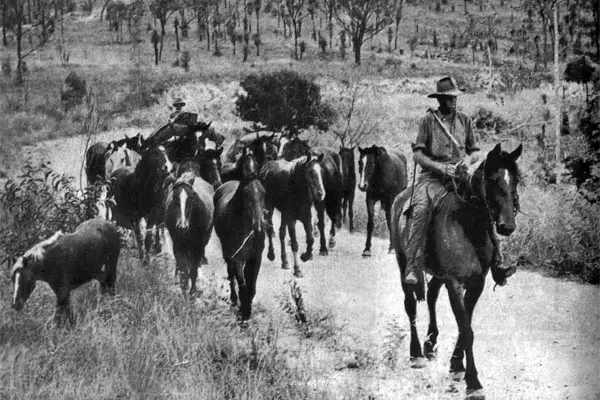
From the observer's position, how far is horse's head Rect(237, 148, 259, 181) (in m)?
7.37

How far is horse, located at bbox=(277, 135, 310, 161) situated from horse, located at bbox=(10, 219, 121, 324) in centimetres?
221

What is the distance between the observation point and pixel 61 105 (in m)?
7.31

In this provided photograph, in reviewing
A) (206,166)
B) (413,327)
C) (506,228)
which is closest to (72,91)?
(206,166)

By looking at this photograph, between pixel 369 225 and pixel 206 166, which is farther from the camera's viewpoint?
pixel 369 225

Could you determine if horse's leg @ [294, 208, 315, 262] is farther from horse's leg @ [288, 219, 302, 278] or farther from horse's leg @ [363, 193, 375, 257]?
horse's leg @ [363, 193, 375, 257]

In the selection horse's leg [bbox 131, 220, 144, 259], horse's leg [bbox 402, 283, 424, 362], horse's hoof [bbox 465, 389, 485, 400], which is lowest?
horse's hoof [bbox 465, 389, 485, 400]

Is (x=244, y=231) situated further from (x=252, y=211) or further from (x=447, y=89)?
(x=447, y=89)

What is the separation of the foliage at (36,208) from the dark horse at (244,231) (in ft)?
4.64

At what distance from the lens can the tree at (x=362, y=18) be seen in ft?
25.4

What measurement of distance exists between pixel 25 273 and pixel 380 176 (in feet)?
16.1

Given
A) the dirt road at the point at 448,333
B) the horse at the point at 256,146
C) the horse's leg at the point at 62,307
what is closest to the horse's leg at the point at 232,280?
the dirt road at the point at 448,333

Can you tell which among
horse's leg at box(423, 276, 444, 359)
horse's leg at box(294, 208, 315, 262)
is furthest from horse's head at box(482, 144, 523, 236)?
horse's leg at box(294, 208, 315, 262)

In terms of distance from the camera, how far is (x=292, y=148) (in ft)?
28.2

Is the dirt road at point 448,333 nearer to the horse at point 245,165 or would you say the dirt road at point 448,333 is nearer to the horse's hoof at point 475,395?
the horse's hoof at point 475,395
